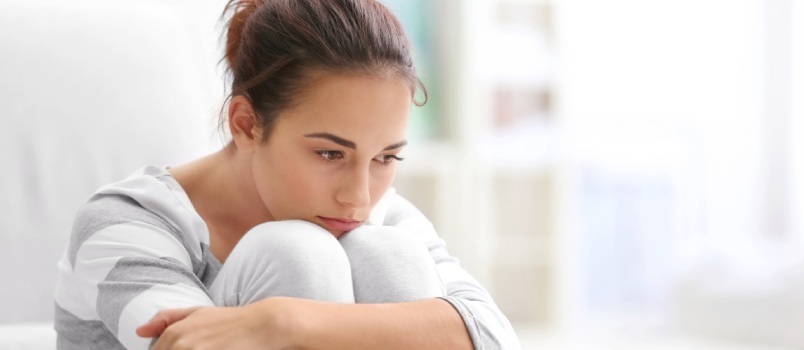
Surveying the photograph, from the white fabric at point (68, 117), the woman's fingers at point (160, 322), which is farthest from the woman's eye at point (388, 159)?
the white fabric at point (68, 117)

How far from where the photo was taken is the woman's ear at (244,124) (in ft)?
4.01

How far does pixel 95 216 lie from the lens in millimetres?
1142

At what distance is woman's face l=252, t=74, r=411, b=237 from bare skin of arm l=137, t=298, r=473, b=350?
0.19m

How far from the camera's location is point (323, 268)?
1055 mm

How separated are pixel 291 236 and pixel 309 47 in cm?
24

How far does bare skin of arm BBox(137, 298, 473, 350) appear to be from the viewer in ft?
3.11

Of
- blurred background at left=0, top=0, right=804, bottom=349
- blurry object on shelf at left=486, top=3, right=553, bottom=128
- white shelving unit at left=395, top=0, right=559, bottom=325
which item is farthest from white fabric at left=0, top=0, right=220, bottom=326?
blurry object on shelf at left=486, top=3, right=553, bottom=128

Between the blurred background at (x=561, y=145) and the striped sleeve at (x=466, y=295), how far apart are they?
58 cm

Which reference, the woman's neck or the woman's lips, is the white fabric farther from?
the woman's lips

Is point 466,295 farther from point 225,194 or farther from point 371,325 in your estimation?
point 225,194

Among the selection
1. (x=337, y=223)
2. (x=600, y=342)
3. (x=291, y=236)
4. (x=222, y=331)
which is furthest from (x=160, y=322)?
(x=600, y=342)

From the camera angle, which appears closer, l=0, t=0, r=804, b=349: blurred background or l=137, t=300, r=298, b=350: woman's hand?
l=137, t=300, r=298, b=350: woman's hand

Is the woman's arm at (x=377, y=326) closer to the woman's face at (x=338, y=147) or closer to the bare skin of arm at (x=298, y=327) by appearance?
the bare skin of arm at (x=298, y=327)

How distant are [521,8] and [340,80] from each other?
2.07 meters
